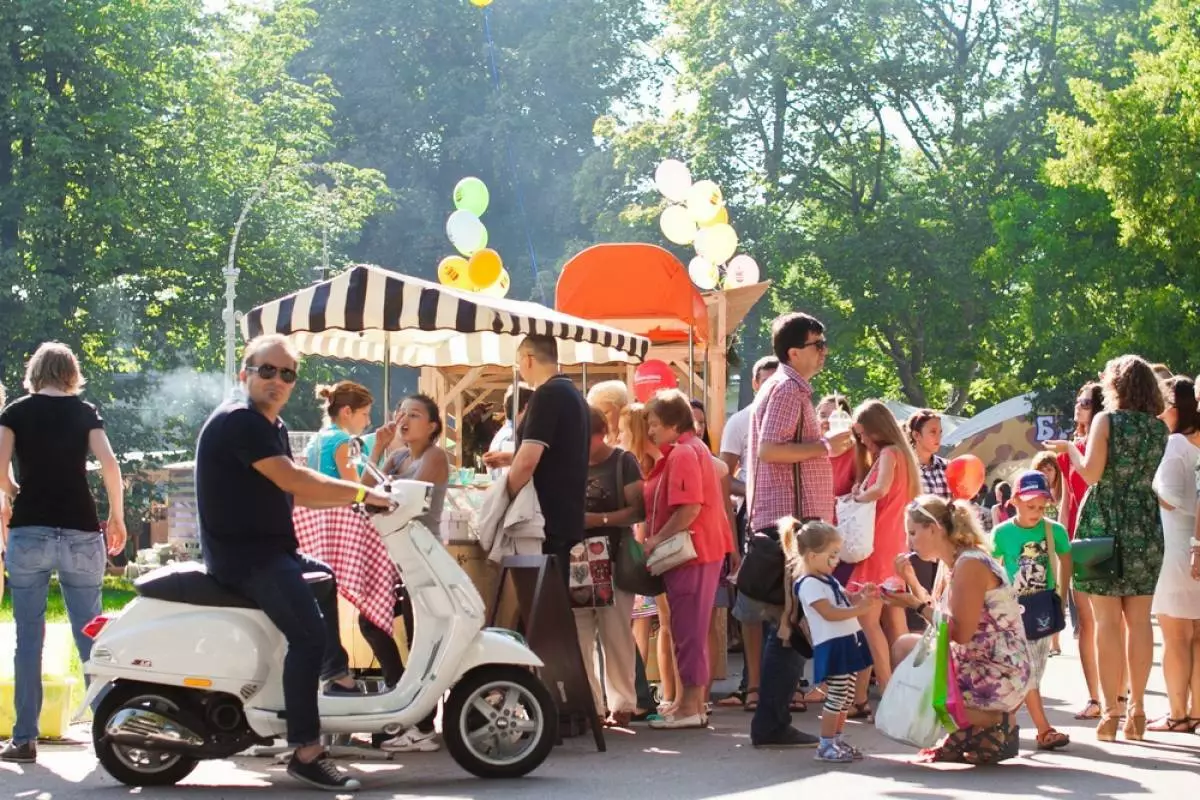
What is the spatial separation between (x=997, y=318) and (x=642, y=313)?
2805 cm

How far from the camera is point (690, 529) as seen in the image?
10227 millimetres

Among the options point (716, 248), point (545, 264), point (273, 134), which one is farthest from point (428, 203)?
point (716, 248)

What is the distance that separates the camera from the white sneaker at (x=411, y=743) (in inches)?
359

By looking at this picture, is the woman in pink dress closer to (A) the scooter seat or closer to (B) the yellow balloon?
(A) the scooter seat

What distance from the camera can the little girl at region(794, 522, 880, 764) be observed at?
8.80m

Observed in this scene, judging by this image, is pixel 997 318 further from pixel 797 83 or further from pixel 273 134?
pixel 273 134

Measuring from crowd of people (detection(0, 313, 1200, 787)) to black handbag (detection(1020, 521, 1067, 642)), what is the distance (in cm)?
2

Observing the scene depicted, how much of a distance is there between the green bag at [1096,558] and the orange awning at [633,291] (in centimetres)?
734

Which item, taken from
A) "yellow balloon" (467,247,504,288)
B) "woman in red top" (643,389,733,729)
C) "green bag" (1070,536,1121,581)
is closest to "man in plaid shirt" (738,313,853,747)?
"woman in red top" (643,389,733,729)

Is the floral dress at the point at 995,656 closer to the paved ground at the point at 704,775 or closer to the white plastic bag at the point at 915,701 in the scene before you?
the white plastic bag at the point at 915,701

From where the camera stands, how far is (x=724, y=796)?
786 centimetres

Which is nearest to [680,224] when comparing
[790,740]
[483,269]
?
[483,269]

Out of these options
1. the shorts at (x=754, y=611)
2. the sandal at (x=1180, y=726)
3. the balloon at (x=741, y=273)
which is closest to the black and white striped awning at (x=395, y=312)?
the shorts at (x=754, y=611)

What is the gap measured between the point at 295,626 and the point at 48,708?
8.17 feet
